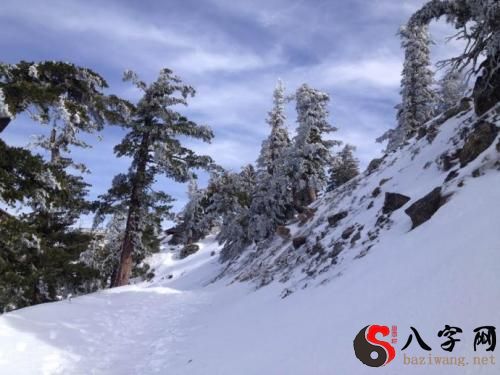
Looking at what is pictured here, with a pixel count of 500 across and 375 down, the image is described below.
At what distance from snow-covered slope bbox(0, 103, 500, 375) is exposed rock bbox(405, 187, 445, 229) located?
0.79 ft

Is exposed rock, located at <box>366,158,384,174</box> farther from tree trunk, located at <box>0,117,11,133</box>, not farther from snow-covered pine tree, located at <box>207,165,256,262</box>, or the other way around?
tree trunk, located at <box>0,117,11,133</box>

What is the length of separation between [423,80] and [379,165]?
62.1ft

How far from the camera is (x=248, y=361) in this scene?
5508 millimetres

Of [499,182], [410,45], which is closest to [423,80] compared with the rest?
[410,45]

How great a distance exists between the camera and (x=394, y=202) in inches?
388

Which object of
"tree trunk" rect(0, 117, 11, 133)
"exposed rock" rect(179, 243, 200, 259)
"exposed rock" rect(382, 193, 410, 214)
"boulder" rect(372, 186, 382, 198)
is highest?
"tree trunk" rect(0, 117, 11, 133)

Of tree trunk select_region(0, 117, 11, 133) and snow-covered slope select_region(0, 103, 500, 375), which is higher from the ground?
tree trunk select_region(0, 117, 11, 133)

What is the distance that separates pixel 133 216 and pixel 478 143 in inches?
579

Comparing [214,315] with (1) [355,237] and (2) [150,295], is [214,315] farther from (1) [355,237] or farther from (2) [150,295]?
(2) [150,295]

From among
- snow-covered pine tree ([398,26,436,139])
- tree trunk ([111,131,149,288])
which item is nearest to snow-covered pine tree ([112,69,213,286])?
tree trunk ([111,131,149,288])

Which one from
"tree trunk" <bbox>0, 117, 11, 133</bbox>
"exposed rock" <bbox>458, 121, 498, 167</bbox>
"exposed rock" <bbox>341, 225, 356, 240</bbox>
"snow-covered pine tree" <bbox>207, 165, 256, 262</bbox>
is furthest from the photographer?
"snow-covered pine tree" <bbox>207, 165, 256, 262</bbox>

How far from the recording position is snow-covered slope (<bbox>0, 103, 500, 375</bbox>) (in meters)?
3.85

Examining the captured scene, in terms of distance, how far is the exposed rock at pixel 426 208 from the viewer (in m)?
7.43

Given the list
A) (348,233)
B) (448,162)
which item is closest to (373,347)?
(348,233)
